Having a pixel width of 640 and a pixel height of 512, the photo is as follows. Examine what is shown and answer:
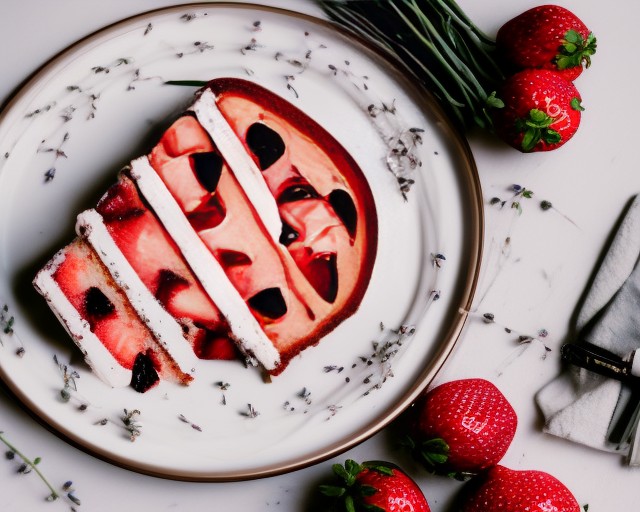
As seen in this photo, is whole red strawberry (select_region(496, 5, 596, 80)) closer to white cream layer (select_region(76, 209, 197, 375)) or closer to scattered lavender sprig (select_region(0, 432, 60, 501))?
white cream layer (select_region(76, 209, 197, 375))

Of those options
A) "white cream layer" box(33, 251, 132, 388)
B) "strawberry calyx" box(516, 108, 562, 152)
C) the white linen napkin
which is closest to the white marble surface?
the white linen napkin

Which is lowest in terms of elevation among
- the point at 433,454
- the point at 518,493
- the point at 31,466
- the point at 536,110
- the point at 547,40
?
the point at 518,493

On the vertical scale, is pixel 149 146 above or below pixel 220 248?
above

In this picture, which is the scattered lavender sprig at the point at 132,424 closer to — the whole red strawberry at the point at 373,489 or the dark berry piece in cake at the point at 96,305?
the dark berry piece in cake at the point at 96,305

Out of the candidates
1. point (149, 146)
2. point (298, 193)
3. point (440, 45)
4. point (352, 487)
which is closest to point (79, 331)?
point (149, 146)

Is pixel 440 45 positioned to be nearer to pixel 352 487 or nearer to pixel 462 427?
pixel 462 427

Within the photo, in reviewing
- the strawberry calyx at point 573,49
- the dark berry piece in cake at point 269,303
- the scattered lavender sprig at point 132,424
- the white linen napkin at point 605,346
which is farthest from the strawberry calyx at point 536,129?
the scattered lavender sprig at point 132,424

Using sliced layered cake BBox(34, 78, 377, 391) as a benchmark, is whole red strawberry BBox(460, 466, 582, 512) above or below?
below
